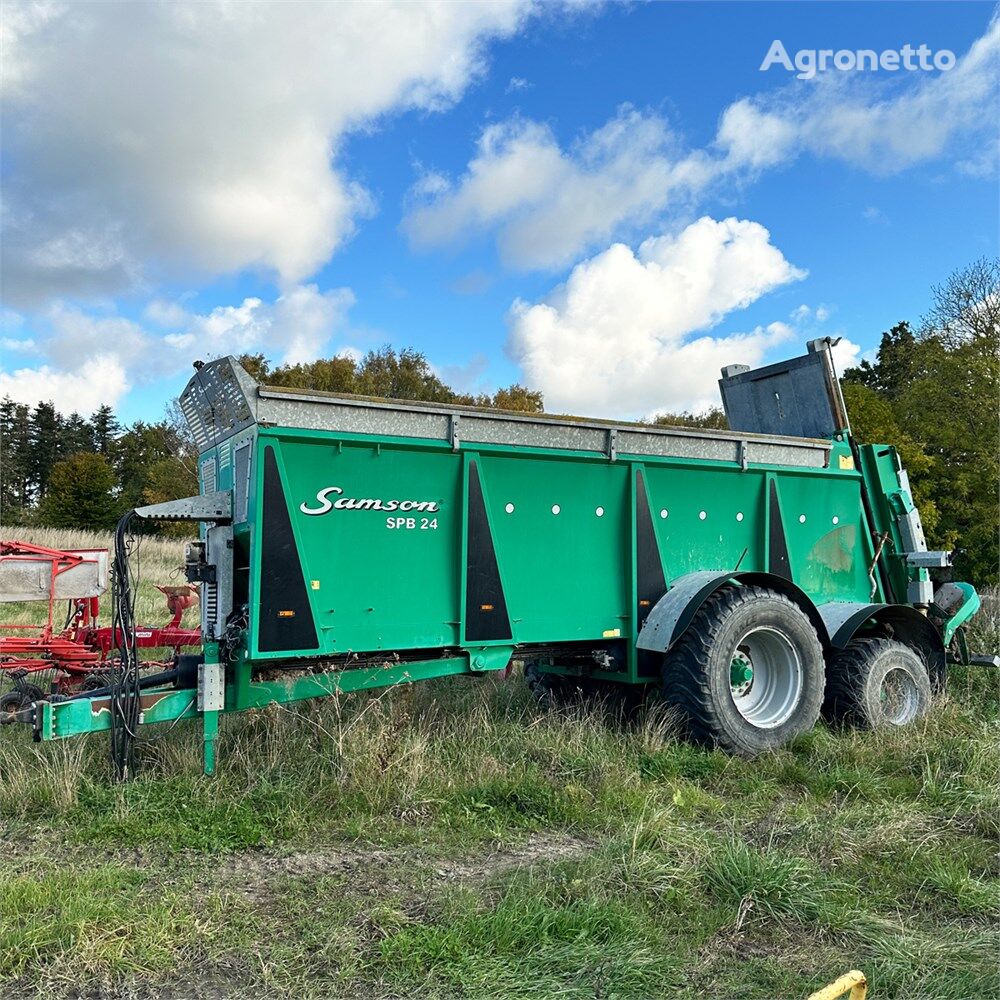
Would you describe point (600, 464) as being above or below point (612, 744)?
above

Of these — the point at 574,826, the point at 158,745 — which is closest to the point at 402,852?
the point at 574,826

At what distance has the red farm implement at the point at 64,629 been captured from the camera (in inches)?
329

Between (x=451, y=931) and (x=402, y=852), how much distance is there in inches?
40.8

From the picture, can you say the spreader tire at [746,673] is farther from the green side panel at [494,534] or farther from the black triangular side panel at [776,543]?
the black triangular side panel at [776,543]

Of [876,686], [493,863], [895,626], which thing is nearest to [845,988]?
[493,863]

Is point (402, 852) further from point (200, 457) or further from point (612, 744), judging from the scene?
point (200, 457)

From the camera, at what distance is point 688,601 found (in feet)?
21.6

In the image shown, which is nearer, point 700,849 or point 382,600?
point 700,849

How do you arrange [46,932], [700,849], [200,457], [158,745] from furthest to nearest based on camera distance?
[200,457]
[158,745]
[700,849]
[46,932]

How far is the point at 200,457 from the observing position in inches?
254

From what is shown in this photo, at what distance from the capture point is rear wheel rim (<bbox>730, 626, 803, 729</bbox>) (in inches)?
269

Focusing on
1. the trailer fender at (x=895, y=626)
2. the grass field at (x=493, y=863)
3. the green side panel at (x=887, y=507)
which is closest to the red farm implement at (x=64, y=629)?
the grass field at (x=493, y=863)

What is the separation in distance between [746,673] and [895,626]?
2.13m

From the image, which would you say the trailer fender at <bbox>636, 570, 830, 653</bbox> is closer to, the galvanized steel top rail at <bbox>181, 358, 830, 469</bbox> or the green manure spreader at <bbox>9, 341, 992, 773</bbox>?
→ the green manure spreader at <bbox>9, 341, 992, 773</bbox>
